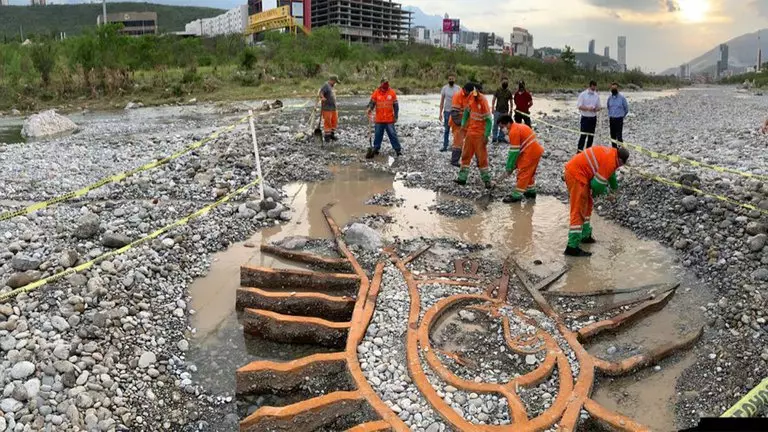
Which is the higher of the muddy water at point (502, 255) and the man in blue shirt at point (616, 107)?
the man in blue shirt at point (616, 107)

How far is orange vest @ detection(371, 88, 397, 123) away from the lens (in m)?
11.3

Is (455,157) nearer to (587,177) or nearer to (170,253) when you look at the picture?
(587,177)

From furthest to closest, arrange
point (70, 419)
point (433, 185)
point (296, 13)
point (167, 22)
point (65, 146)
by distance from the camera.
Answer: point (167, 22) → point (296, 13) → point (65, 146) → point (433, 185) → point (70, 419)

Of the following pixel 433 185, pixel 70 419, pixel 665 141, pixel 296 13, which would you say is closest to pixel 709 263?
pixel 433 185

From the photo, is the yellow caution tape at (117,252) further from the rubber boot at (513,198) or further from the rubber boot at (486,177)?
the rubber boot at (513,198)

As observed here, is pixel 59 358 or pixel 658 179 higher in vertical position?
pixel 658 179

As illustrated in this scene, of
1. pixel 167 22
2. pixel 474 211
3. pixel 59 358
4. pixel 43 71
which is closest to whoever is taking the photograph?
pixel 59 358

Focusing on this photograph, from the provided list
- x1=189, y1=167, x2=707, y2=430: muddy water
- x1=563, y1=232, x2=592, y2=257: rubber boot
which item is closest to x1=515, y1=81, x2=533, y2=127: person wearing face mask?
x1=189, y1=167, x2=707, y2=430: muddy water

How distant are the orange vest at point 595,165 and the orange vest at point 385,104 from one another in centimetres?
538

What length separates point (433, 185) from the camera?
32.2 ft

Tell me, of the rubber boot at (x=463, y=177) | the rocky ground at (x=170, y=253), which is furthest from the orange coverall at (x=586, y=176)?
the rubber boot at (x=463, y=177)

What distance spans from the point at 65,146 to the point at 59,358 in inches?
410

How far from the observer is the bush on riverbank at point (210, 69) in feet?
84.0

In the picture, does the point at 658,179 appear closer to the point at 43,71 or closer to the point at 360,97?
the point at 360,97
